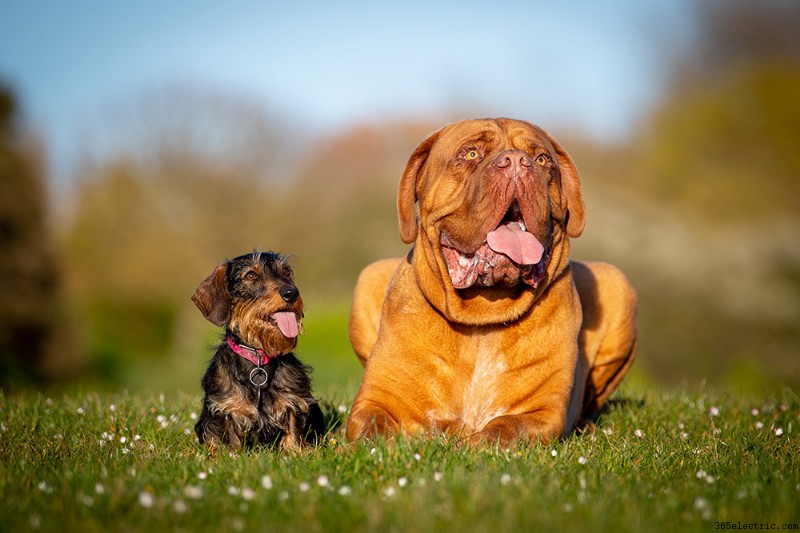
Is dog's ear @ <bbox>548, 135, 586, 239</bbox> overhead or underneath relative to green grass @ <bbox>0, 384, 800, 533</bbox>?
overhead

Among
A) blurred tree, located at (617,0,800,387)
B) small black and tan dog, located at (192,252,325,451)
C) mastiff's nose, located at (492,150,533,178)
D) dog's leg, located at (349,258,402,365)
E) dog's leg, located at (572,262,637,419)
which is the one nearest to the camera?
mastiff's nose, located at (492,150,533,178)

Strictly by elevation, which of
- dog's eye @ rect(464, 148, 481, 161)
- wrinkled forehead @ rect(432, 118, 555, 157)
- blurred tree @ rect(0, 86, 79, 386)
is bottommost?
blurred tree @ rect(0, 86, 79, 386)

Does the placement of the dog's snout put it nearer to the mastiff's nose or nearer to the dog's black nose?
the mastiff's nose

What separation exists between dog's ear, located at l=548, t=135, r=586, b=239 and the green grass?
1.44 meters

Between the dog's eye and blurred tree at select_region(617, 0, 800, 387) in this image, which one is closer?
the dog's eye

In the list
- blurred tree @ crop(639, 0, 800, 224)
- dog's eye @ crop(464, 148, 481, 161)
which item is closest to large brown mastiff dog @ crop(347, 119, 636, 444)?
dog's eye @ crop(464, 148, 481, 161)

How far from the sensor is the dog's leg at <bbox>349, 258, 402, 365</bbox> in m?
7.17

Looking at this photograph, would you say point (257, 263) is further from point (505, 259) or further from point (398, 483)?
point (398, 483)

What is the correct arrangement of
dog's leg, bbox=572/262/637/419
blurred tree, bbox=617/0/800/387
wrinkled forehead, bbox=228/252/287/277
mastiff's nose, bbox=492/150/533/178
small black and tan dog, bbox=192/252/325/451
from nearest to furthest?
mastiff's nose, bbox=492/150/533/178 → small black and tan dog, bbox=192/252/325/451 → wrinkled forehead, bbox=228/252/287/277 → dog's leg, bbox=572/262/637/419 → blurred tree, bbox=617/0/800/387

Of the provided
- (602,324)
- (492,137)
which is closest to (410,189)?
(492,137)

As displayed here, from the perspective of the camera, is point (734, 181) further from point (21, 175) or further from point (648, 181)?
point (21, 175)

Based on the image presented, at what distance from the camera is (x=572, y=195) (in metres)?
6.02

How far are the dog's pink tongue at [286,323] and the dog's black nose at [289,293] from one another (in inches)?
3.4

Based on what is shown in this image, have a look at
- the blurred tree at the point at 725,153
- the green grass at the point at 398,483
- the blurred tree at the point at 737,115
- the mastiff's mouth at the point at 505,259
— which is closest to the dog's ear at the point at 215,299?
the green grass at the point at 398,483
